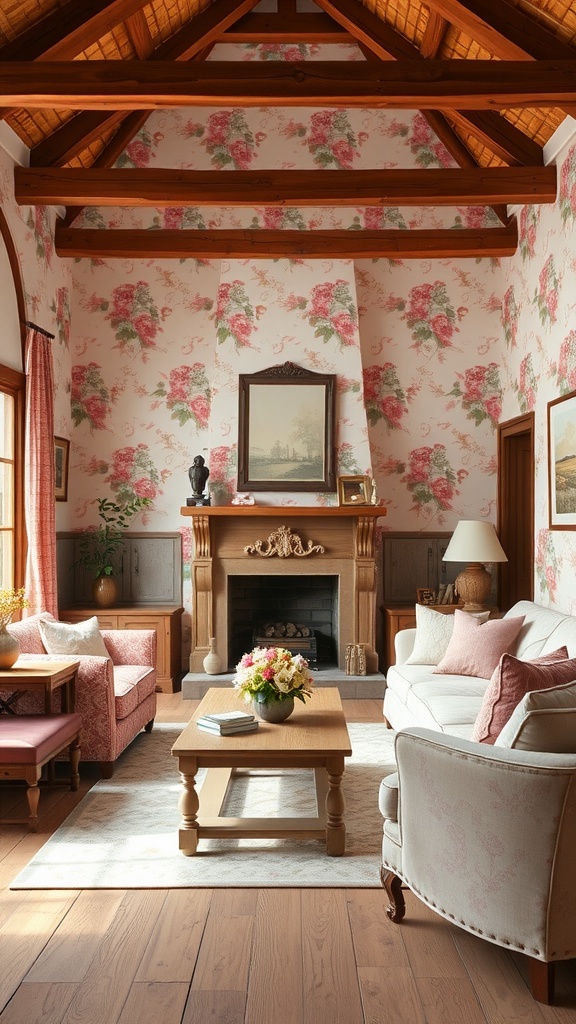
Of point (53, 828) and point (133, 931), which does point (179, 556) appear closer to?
point (53, 828)

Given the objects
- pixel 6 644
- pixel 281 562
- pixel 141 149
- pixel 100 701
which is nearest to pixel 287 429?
pixel 281 562

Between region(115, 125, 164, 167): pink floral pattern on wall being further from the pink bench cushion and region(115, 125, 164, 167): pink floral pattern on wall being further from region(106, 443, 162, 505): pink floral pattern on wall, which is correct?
the pink bench cushion

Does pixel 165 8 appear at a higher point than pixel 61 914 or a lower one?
higher

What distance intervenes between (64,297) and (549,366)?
12.8ft

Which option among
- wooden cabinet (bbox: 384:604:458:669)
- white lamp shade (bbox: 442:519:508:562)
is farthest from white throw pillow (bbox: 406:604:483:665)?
wooden cabinet (bbox: 384:604:458:669)

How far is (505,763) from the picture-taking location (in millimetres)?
2535

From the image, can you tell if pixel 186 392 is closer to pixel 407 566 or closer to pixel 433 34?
pixel 407 566

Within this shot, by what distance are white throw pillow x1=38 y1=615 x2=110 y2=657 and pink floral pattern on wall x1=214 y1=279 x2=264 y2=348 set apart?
3.04 m

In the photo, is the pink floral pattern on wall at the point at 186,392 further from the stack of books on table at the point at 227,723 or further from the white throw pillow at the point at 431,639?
the stack of books on table at the point at 227,723

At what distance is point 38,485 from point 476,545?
3153mm

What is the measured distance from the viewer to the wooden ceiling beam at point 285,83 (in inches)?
172

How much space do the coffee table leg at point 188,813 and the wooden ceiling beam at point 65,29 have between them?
399cm

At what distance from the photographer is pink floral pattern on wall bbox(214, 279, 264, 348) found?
23.8ft

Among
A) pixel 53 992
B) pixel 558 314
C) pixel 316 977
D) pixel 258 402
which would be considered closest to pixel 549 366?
pixel 558 314
